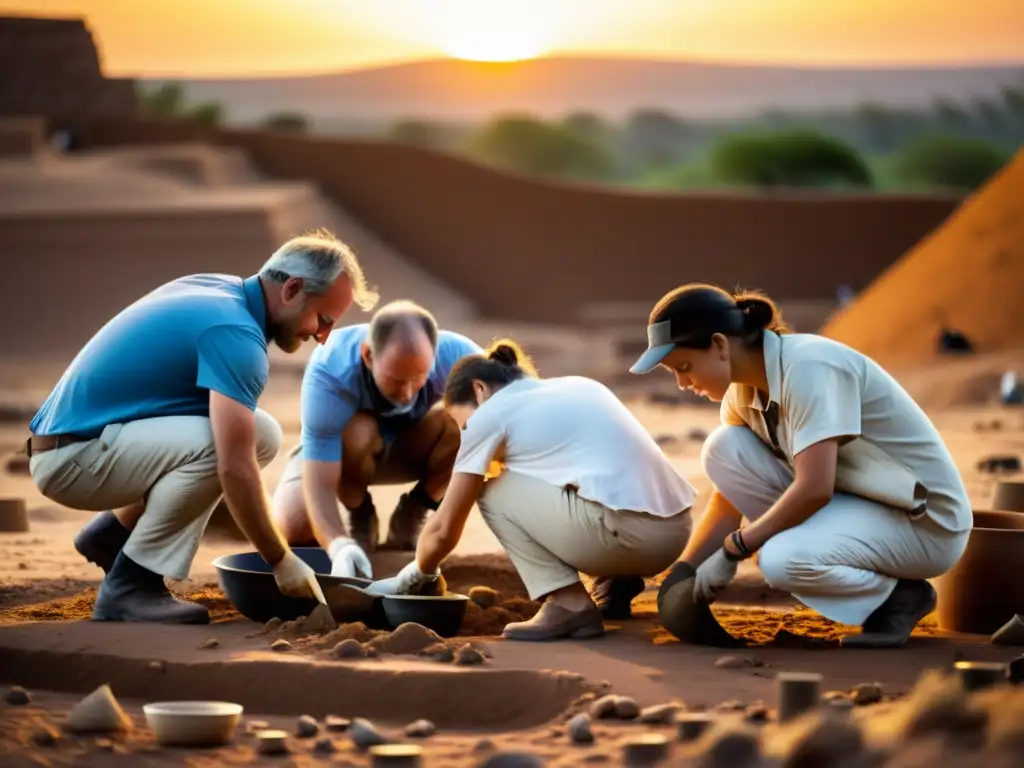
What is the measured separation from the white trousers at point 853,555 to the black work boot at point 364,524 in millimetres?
1726

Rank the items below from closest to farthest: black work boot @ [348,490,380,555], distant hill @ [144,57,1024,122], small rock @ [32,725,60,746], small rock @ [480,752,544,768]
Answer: small rock @ [480,752,544,768] < small rock @ [32,725,60,746] < black work boot @ [348,490,380,555] < distant hill @ [144,57,1024,122]

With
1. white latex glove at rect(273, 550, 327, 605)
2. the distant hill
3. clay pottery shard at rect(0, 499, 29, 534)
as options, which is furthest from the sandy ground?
the distant hill

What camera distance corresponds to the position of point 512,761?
2773 mm

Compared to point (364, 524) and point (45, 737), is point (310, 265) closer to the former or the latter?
point (364, 524)

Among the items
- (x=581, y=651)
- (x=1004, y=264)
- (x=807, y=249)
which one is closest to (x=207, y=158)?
(x=807, y=249)

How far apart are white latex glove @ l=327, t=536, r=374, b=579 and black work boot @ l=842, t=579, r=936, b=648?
4.75 feet

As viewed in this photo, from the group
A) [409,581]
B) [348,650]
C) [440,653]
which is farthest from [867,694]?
[409,581]

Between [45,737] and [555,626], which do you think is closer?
[45,737]

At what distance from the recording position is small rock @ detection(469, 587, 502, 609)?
4688mm

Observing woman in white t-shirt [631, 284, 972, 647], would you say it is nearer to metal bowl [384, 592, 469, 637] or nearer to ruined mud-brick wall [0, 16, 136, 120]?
metal bowl [384, 592, 469, 637]

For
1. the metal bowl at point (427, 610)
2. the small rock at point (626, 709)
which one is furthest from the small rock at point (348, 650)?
the small rock at point (626, 709)

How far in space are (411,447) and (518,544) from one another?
121 cm

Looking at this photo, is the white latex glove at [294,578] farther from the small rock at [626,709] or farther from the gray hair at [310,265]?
the small rock at [626,709]

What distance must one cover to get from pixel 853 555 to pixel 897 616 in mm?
234
